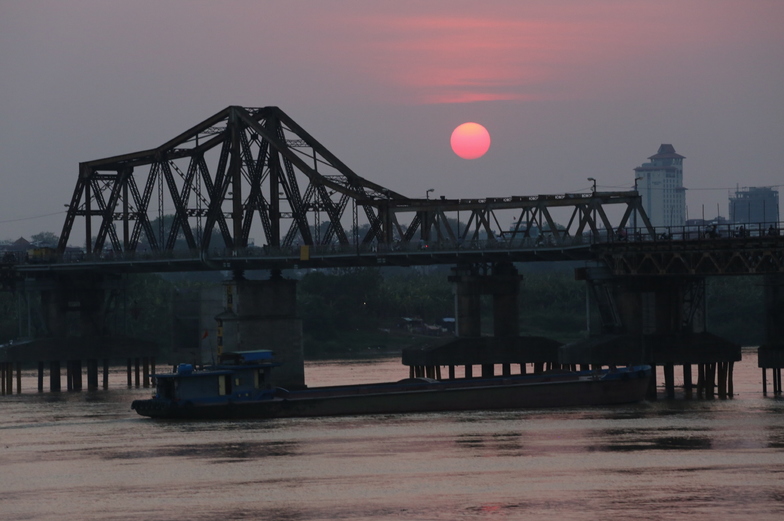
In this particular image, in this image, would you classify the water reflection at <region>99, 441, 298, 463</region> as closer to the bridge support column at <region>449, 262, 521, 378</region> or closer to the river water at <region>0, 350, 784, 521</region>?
the river water at <region>0, 350, 784, 521</region>

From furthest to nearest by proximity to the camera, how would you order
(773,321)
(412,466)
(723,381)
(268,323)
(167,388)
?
1. (268,323)
2. (723,381)
3. (773,321)
4. (167,388)
5. (412,466)

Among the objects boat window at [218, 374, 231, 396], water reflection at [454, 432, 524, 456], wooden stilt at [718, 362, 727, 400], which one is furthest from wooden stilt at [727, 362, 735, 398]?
boat window at [218, 374, 231, 396]

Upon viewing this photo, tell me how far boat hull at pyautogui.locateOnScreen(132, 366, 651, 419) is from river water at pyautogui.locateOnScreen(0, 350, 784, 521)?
172 cm

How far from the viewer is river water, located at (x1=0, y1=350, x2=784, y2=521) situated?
57.2 meters

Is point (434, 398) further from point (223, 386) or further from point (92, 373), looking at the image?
point (92, 373)

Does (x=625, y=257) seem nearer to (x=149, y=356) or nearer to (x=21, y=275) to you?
(x=149, y=356)

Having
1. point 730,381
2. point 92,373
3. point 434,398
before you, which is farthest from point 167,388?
point 92,373

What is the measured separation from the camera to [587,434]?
3147 inches

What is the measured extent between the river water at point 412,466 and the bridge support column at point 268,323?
108 feet

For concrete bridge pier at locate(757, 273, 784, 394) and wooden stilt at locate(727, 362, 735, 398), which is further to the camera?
wooden stilt at locate(727, 362, 735, 398)

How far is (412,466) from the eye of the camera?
223ft

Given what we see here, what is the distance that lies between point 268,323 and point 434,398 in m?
39.1

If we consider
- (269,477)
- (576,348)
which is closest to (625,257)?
(576,348)

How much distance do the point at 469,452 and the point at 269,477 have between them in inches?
464
